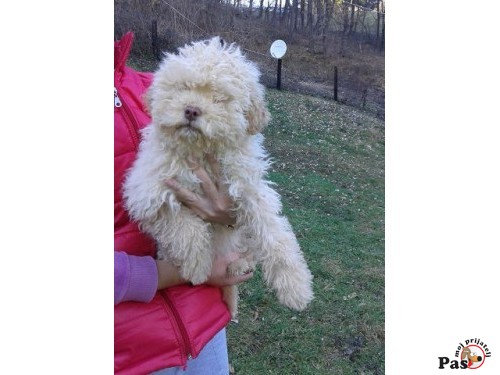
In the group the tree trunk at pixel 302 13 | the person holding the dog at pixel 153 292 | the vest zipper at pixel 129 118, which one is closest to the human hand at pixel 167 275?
the person holding the dog at pixel 153 292

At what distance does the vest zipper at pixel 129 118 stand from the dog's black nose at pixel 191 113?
12cm

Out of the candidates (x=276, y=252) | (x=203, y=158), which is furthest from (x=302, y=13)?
(x=276, y=252)

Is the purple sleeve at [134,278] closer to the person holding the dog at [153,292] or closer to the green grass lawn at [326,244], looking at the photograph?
the person holding the dog at [153,292]

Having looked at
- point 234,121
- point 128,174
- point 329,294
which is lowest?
point 329,294

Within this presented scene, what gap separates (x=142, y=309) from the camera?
3.47ft

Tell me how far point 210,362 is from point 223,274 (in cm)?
20

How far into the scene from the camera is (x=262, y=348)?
2293 millimetres

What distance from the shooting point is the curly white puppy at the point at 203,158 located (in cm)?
A: 111

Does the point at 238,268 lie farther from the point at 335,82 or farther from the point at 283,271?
the point at 335,82
